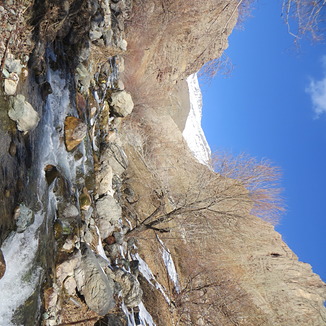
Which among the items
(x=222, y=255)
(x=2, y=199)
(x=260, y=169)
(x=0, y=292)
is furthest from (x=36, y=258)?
(x=222, y=255)

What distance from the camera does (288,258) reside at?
9.98 metres

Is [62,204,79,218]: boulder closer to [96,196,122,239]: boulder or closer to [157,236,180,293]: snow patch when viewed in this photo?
[96,196,122,239]: boulder

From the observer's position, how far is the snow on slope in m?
15.7

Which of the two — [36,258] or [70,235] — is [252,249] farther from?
[36,258]

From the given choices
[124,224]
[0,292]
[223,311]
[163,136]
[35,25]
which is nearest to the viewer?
[0,292]

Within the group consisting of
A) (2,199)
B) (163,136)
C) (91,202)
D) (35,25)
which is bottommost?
(2,199)

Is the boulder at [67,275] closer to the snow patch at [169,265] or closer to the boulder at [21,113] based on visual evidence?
the boulder at [21,113]

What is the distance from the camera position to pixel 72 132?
16.0 feet

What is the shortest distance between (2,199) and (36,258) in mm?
897

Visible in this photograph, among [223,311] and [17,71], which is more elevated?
[17,71]

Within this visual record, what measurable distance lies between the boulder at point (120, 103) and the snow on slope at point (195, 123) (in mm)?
7815

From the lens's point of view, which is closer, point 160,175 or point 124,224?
point 124,224

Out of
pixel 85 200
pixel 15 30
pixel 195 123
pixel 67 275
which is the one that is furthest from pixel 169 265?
pixel 195 123

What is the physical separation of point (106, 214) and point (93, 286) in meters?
1.90
